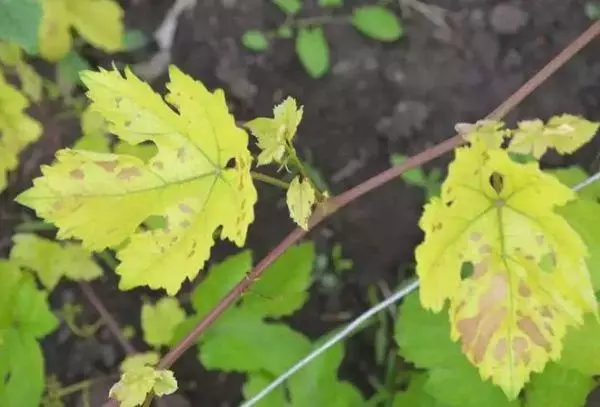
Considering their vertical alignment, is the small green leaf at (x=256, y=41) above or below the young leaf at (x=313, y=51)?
above

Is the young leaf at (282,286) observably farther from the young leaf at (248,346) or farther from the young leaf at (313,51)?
the young leaf at (313,51)

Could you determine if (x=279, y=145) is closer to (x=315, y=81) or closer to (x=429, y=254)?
(x=429, y=254)

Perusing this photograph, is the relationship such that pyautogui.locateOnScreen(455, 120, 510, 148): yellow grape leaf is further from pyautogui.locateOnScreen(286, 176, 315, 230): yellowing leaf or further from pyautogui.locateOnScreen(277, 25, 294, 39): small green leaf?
pyautogui.locateOnScreen(277, 25, 294, 39): small green leaf

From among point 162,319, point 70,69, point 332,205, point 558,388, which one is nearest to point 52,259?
point 162,319

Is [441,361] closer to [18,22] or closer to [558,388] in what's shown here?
[558,388]

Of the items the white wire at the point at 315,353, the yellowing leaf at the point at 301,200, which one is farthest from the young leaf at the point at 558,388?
the yellowing leaf at the point at 301,200

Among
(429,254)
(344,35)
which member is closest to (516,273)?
(429,254)
